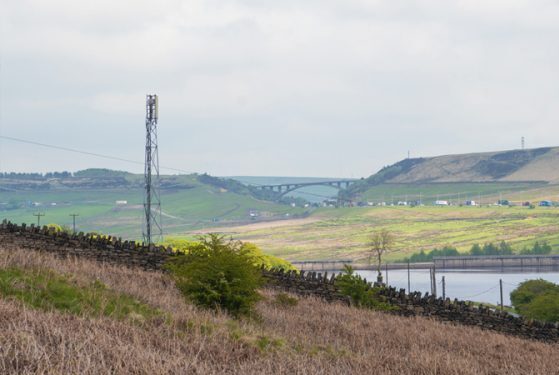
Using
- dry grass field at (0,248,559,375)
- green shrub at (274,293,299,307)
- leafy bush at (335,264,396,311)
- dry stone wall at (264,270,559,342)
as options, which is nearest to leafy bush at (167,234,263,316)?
dry grass field at (0,248,559,375)

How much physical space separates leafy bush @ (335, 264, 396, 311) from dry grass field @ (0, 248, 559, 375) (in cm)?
530

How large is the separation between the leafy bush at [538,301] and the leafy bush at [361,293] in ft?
176

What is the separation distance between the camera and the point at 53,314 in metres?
12.7

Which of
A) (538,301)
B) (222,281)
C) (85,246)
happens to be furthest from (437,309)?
(538,301)

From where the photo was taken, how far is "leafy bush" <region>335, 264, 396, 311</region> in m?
30.1

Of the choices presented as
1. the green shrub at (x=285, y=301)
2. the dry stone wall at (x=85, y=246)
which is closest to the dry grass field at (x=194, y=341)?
the green shrub at (x=285, y=301)

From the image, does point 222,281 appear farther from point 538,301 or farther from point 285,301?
point 538,301

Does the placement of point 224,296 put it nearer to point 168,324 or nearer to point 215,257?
point 215,257

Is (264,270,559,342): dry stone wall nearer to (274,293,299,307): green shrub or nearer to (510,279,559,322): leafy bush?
(274,293,299,307): green shrub

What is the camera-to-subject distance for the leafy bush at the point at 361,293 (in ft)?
98.7

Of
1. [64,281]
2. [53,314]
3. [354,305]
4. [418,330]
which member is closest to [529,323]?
[354,305]

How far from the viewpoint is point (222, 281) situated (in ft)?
71.0

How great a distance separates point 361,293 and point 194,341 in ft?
61.6

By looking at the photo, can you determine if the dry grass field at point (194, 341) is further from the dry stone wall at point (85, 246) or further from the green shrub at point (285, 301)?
the dry stone wall at point (85, 246)
